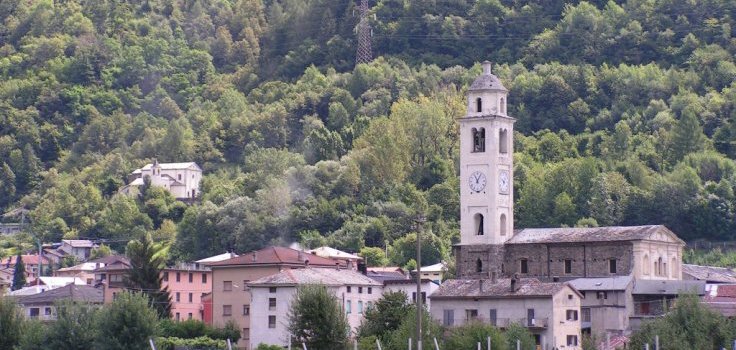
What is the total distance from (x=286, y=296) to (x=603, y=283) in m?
17.3

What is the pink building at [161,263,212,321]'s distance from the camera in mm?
124756

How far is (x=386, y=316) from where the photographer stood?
3826 inches

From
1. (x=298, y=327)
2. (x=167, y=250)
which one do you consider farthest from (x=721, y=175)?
(x=298, y=327)

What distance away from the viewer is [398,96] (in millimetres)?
187500

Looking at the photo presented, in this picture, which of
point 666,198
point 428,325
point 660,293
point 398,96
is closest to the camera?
point 428,325

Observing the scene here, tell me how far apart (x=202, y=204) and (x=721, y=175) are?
4661cm

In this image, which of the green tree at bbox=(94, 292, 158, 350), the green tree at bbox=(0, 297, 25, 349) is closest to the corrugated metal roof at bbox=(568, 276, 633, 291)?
the green tree at bbox=(94, 292, 158, 350)

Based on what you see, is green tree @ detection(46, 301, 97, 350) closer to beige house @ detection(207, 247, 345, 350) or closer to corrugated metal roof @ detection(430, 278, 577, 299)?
corrugated metal roof @ detection(430, 278, 577, 299)

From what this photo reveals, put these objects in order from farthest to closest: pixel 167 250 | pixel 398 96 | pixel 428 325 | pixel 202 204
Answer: pixel 398 96, pixel 202 204, pixel 167 250, pixel 428 325

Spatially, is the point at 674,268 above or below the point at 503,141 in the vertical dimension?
below

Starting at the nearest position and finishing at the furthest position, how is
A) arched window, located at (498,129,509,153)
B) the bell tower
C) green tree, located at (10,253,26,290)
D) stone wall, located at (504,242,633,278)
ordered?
stone wall, located at (504,242,633,278) < the bell tower < arched window, located at (498,129,509,153) < green tree, located at (10,253,26,290)

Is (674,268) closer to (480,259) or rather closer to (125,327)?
(480,259)

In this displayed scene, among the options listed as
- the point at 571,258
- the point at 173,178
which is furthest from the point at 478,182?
the point at 173,178

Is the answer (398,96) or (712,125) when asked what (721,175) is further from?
(398,96)
